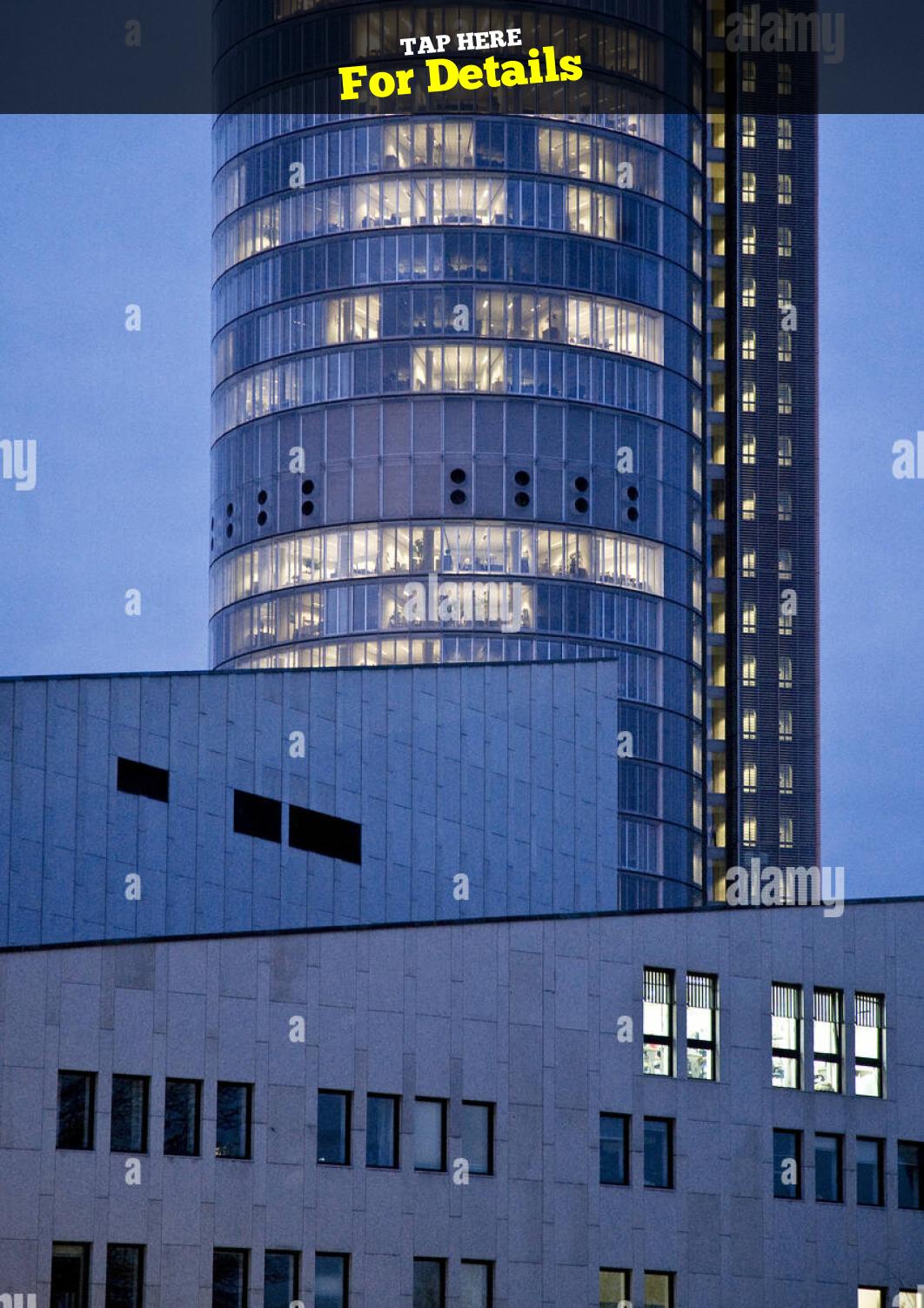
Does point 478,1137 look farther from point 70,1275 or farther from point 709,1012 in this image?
point 70,1275

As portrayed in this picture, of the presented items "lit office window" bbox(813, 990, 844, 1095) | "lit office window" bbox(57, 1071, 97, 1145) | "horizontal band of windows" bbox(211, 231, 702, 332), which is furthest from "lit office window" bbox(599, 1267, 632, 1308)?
"horizontal band of windows" bbox(211, 231, 702, 332)

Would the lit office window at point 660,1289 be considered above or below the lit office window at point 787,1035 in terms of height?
below

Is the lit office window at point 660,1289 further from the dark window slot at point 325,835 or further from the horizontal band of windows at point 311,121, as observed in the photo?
the horizontal band of windows at point 311,121

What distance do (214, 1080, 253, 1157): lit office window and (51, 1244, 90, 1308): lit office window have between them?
405 centimetres

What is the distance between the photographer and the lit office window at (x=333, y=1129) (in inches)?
2210

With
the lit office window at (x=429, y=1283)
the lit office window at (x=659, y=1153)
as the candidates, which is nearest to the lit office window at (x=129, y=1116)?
the lit office window at (x=429, y=1283)

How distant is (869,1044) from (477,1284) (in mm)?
13055

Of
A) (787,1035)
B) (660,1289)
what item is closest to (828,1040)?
(787,1035)

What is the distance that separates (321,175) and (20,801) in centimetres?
7994

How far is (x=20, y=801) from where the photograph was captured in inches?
2569

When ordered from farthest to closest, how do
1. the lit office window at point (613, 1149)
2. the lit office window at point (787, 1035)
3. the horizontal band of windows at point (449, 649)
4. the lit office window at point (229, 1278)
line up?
1. the horizontal band of windows at point (449, 649)
2. the lit office window at point (787, 1035)
3. the lit office window at point (613, 1149)
4. the lit office window at point (229, 1278)

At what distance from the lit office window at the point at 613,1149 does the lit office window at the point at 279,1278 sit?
8570 millimetres

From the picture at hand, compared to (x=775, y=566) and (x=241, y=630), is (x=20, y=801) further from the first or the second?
(x=775, y=566)

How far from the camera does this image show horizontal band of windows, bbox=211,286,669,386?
136 meters
